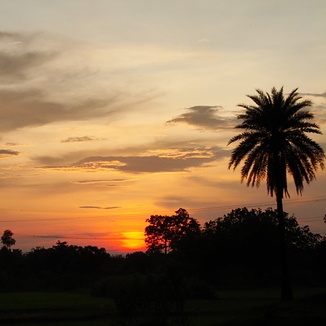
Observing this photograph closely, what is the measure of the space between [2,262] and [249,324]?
10350 centimetres

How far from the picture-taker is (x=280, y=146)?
1464 inches

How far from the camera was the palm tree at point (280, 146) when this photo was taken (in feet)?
122

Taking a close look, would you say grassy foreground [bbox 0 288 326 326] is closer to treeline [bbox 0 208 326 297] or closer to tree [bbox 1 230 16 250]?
treeline [bbox 0 208 326 297]

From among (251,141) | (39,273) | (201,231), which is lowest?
→ (39,273)

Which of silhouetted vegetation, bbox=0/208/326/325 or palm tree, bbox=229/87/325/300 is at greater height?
palm tree, bbox=229/87/325/300

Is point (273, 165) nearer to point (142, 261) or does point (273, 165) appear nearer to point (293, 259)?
point (293, 259)

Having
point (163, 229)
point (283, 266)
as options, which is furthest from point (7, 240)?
point (283, 266)

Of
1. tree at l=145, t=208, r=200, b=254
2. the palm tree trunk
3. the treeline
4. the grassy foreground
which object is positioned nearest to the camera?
the grassy foreground

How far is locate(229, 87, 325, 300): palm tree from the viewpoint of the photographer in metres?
37.1

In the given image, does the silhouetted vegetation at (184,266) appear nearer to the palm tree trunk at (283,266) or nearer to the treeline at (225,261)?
the treeline at (225,261)

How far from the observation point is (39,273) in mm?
99625

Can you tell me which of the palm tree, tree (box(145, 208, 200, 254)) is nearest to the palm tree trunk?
the palm tree

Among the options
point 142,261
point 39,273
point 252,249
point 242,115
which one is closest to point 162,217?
point 142,261

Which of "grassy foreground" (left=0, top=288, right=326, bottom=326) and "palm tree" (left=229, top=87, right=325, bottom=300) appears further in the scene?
"palm tree" (left=229, top=87, right=325, bottom=300)
